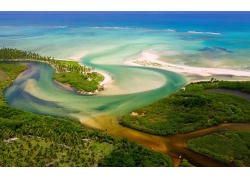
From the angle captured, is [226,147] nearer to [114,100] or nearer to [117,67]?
[114,100]

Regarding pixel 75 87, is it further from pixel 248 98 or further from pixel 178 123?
pixel 248 98

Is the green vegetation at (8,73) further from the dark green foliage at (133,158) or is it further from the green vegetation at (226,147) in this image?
the green vegetation at (226,147)

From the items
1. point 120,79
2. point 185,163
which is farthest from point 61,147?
point 120,79

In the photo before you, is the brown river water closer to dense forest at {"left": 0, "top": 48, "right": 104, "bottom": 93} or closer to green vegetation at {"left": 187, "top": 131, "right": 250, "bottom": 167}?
green vegetation at {"left": 187, "top": 131, "right": 250, "bottom": 167}

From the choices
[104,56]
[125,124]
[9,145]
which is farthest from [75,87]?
[104,56]

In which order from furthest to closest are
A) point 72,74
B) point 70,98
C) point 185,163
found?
point 72,74
point 70,98
point 185,163

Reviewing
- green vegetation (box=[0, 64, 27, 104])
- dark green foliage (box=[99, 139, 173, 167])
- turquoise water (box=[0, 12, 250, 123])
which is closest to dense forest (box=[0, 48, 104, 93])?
turquoise water (box=[0, 12, 250, 123])
